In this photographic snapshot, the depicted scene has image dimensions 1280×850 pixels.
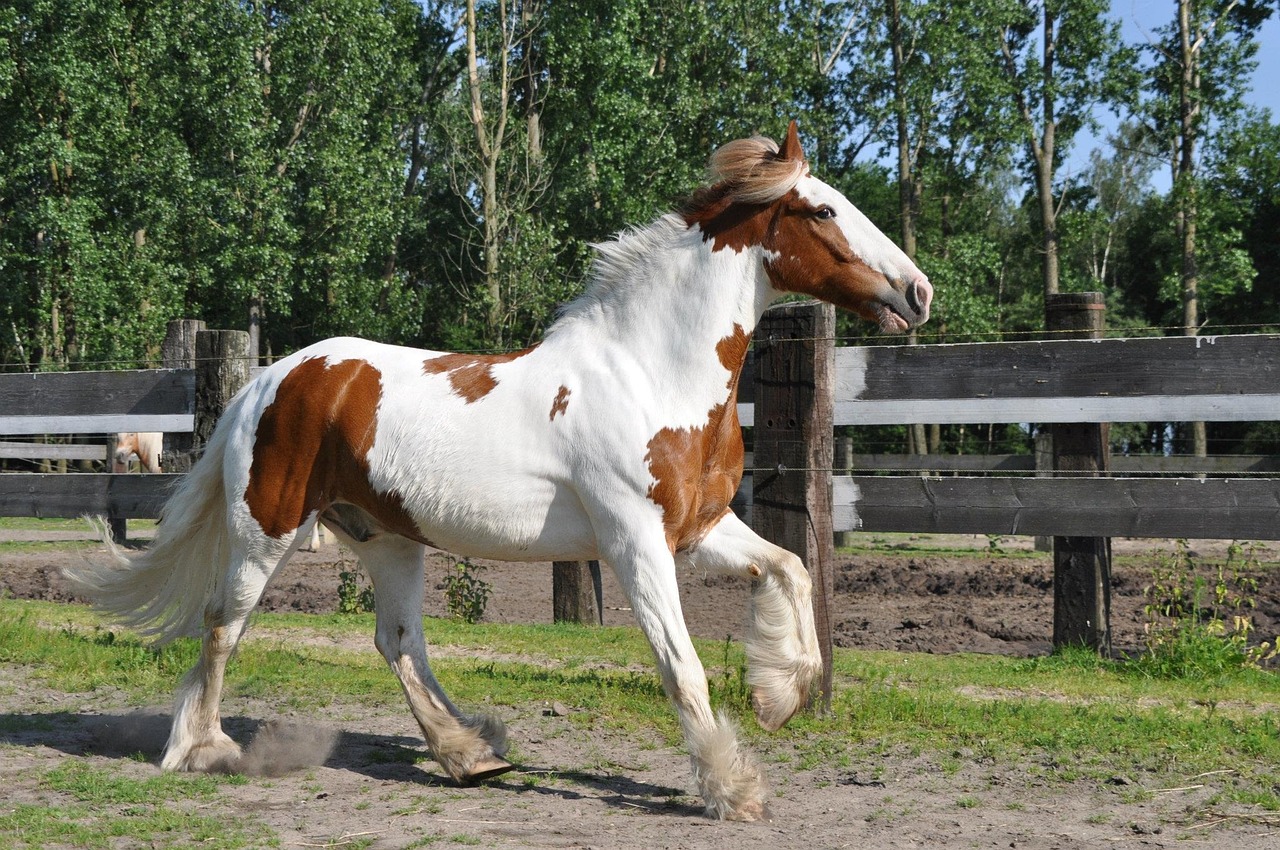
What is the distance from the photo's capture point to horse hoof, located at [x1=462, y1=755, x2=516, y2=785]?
14.8 feet

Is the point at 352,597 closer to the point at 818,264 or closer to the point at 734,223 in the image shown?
the point at 734,223

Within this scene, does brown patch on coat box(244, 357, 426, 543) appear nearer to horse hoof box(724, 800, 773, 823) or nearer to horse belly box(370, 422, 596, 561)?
horse belly box(370, 422, 596, 561)

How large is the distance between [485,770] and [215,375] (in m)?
4.00

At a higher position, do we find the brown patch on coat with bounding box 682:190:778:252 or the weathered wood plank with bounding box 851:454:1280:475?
the brown patch on coat with bounding box 682:190:778:252

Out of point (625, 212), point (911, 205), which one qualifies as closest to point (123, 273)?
point (625, 212)

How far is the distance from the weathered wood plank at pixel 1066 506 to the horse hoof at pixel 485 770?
2.55 meters

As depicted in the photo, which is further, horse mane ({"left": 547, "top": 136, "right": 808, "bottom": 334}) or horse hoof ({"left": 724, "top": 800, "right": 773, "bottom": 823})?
horse mane ({"left": 547, "top": 136, "right": 808, "bottom": 334})

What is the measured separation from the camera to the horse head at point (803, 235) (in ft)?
14.2

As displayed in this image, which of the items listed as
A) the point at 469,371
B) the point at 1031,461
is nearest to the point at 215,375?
the point at 469,371

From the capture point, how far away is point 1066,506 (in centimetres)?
637

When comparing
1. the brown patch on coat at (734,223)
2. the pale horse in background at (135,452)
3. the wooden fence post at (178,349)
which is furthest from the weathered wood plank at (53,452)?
the brown patch on coat at (734,223)

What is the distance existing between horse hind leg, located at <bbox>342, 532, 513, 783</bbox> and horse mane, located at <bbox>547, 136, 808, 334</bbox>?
4.07 feet

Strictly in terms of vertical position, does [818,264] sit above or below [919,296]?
above

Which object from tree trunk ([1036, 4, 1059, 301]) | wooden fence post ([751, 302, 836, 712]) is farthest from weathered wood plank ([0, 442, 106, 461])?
tree trunk ([1036, 4, 1059, 301])
